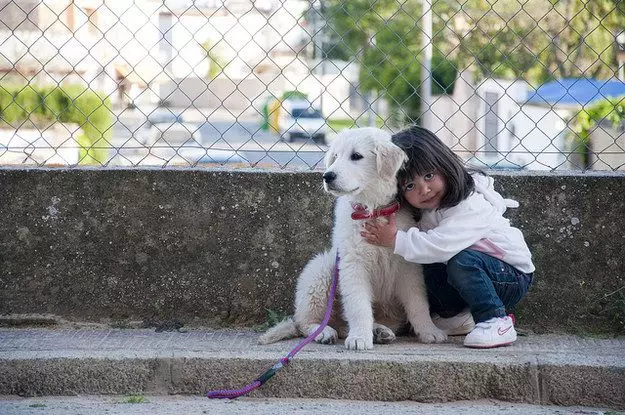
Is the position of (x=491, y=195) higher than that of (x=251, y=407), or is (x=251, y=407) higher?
(x=491, y=195)

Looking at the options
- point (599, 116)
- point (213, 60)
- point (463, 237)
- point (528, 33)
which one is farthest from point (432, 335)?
point (599, 116)

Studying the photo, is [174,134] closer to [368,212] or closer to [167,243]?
[167,243]

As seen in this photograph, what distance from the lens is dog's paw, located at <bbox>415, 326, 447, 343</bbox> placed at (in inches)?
168

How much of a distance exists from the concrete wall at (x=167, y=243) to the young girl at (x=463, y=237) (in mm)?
372

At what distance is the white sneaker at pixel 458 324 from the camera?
446 centimetres

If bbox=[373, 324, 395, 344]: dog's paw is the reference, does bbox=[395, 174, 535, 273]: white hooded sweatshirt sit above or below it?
above

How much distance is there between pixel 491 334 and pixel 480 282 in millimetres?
239

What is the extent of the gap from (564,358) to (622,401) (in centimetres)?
29

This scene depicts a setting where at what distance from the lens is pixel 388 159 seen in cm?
412

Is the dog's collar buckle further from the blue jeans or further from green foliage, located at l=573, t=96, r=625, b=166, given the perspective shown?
green foliage, located at l=573, t=96, r=625, b=166

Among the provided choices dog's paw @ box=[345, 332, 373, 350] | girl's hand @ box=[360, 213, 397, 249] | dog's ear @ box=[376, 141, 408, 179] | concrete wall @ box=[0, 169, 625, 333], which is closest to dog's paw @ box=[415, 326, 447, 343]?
dog's paw @ box=[345, 332, 373, 350]

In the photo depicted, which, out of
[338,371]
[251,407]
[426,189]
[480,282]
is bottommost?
[251,407]

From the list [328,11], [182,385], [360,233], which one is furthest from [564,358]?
[328,11]

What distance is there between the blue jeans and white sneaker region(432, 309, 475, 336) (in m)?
0.09
